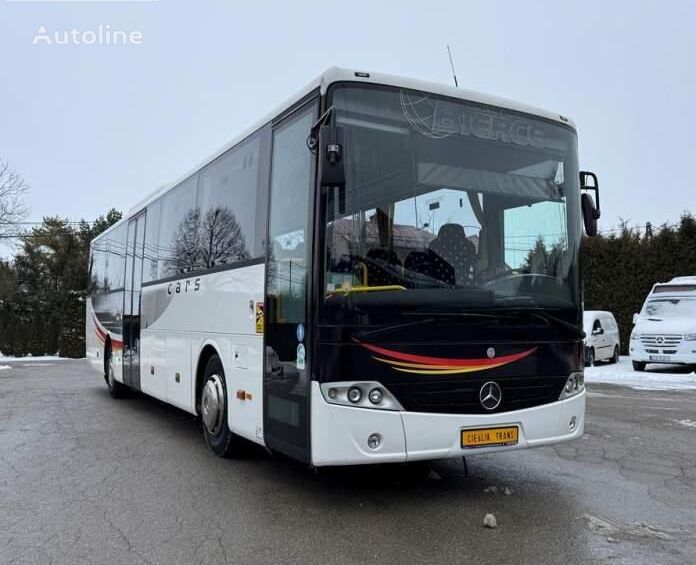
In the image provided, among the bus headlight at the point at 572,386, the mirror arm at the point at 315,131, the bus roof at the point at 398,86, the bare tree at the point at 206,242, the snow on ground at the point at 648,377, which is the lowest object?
the snow on ground at the point at 648,377

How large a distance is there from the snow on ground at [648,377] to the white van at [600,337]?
398 millimetres

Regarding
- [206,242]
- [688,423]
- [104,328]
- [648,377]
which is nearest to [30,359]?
[104,328]

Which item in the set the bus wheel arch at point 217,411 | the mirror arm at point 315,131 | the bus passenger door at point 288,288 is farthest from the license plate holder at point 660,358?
→ the mirror arm at point 315,131

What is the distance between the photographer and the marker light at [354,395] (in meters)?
4.73

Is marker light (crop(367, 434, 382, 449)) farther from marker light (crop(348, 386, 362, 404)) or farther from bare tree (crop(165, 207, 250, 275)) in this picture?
bare tree (crop(165, 207, 250, 275))

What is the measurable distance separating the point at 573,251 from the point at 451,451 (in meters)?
1.99

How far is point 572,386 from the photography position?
5.62m

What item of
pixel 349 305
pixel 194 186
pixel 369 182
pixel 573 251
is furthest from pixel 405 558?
pixel 194 186

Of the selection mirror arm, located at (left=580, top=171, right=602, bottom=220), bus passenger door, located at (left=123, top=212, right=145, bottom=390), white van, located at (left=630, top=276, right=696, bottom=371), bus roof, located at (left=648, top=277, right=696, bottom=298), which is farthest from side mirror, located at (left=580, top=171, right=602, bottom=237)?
bus roof, located at (left=648, top=277, right=696, bottom=298)

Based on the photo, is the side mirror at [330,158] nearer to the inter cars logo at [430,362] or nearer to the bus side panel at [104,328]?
the inter cars logo at [430,362]

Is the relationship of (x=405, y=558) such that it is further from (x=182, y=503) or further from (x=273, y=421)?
(x=182, y=503)

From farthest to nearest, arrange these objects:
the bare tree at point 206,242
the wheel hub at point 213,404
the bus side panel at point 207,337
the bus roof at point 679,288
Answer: the bus roof at point 679,288
the wheel hub at point 213,404
the bare tree at point 206,242
the bus side panel at point 207,337

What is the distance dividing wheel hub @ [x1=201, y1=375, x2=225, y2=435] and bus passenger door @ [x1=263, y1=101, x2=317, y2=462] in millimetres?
1274

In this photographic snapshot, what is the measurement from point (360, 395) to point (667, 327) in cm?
1456
